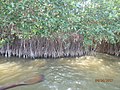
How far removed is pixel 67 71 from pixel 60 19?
1.28 m

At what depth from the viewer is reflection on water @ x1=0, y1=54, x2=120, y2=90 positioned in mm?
4453

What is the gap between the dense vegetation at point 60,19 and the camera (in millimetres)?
5320

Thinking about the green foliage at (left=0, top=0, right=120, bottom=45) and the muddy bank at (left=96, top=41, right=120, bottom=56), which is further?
the muddy bank at (left=96, top=41, right=120, bottom=56)

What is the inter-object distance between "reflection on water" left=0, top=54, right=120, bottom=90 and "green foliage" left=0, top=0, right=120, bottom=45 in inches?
22.9

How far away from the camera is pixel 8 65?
539 cm

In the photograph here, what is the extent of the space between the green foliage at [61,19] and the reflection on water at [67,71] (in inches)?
22.9

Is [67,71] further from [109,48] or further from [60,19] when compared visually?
[109,48]

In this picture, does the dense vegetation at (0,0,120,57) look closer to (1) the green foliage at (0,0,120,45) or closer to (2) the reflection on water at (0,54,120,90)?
(1) the green foliage at (0,0,120,45)

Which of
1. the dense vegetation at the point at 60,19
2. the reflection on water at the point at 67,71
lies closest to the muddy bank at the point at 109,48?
the reflection on water at the point at 67,71

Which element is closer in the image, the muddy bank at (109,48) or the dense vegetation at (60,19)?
the dense vegetation at (60,19)

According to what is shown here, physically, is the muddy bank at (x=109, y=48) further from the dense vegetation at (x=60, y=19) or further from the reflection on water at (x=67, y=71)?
the dense vegetation at (x=60, y=19)

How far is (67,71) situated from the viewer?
515cm

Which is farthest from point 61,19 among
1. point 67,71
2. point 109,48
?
point 109,48

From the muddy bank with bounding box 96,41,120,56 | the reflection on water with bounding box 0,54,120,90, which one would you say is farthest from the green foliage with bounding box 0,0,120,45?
the reflection on water with bounding box 0,54,120,90
